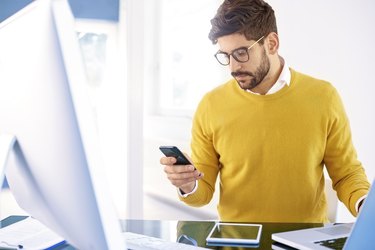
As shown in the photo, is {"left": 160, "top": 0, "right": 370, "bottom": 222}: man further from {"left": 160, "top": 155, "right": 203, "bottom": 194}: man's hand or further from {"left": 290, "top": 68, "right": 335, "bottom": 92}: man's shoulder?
{"left": 160, "top": 155, "right": 203, "bottom": 194}: man's hand

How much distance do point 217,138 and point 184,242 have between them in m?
0.66

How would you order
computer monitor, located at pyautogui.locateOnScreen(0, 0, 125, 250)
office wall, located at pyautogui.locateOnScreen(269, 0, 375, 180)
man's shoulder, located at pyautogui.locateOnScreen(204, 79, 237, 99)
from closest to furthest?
1. computer monitor, located at pyautogui.locateOnScreen(0, 0, 125, 250)
2. man's shoulder, located at pyautogui.locateOnScreen(204, 79, 237, 99)
3. office wall, located at pyautogui.locateOnScreen(269, 0, 375, 180)

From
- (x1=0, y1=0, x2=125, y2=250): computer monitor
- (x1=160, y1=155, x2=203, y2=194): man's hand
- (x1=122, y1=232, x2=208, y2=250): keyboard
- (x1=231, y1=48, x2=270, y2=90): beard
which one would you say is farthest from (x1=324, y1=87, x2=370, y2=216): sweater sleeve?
(x1=0, y1=0, x2=125, y2=250): computer monitor

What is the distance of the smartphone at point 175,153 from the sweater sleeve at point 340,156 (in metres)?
0.61

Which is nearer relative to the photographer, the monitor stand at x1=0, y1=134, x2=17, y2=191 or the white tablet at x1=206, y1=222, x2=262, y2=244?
the monitor stand at x1=0, y1=134, x2=17, y2=191

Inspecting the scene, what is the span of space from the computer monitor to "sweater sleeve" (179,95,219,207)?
1058 mm

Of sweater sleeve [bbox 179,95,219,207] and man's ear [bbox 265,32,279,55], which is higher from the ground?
man's ear [bbox 265,32,279,55]

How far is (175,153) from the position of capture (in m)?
1.21

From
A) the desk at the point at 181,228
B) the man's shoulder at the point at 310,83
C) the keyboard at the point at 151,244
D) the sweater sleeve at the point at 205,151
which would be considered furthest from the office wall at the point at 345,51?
the keyboard at the point at 151,244

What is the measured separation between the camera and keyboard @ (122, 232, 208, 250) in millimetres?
1024

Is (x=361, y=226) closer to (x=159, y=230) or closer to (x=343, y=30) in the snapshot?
(x=159, y=230)

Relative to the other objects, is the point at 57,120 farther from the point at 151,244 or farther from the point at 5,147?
the point at 151,244

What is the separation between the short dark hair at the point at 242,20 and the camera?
5.29 ft

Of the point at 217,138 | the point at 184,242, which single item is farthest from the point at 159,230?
the point at 217,138
